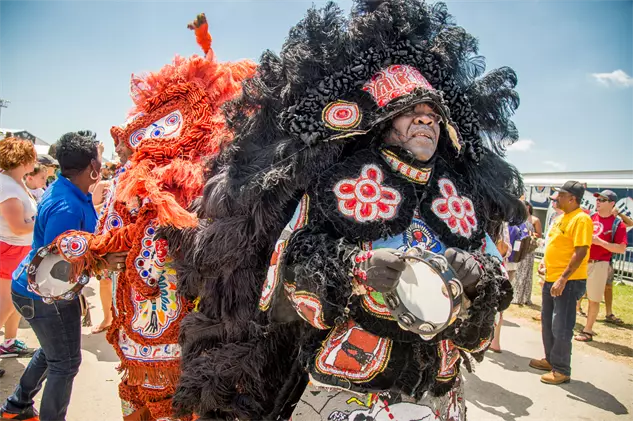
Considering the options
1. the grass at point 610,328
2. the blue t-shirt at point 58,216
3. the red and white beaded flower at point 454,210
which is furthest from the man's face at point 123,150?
the grass at point 610,328

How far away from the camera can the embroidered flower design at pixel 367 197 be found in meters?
1.52

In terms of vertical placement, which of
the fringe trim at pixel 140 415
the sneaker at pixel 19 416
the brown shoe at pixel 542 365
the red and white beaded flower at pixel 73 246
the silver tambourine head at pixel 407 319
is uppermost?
the silver tambourine head at pixel 407 319

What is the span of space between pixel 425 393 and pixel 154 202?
4.64 ft

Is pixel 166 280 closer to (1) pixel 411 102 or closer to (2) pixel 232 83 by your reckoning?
(2) pixel 232 83

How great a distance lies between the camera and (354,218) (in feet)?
4.97

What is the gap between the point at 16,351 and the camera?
418 cm

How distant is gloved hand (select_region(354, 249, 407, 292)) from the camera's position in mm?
1224

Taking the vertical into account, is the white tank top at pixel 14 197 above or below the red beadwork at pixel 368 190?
below

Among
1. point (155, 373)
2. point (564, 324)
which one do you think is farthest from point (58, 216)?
point (564, 324)

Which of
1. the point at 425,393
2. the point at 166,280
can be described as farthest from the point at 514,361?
the point at 166,280

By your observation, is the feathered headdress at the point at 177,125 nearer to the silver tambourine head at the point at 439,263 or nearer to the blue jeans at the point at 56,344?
the blue jeans at the point at 56,344

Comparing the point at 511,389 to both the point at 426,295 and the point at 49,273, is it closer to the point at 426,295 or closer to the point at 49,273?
the point at 426,295

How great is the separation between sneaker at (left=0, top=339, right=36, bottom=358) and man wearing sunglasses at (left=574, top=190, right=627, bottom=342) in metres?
6.76

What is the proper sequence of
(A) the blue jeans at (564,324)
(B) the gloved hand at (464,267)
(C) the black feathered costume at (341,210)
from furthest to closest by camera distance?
(A) the blue jeans at (564,324)
(C) the black feathered costume at (341,210)
(B) the gloved hand at (464,267)
